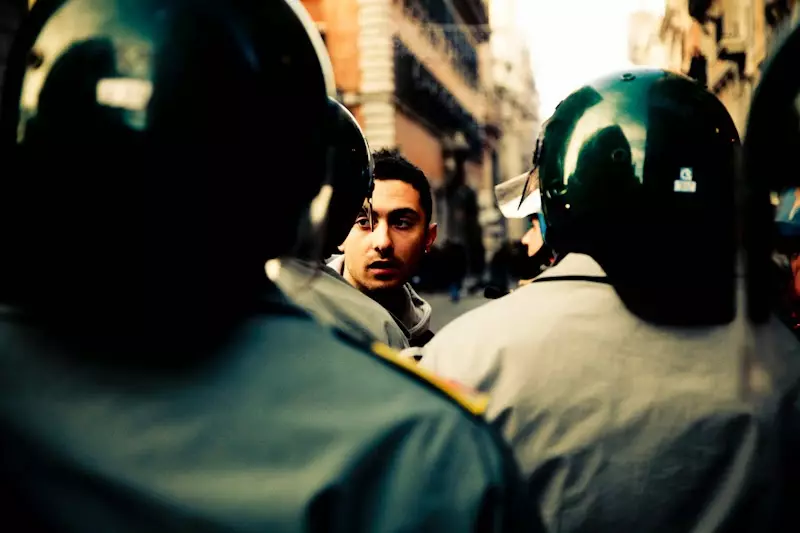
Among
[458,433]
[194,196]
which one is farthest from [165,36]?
[458,433]

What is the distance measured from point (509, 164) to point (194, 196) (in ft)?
233

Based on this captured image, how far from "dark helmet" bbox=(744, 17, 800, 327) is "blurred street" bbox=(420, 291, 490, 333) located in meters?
12.1

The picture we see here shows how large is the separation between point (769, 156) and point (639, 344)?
1.36 ft

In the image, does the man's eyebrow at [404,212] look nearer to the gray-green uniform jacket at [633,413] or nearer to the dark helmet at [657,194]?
the dark helmet at [657,194]

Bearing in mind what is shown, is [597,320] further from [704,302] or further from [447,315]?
[447,315]

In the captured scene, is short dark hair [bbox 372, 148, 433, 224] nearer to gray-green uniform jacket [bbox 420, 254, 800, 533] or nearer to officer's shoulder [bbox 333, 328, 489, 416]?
gray-green uniform jacket [bbox 420, 254, 800, 533]

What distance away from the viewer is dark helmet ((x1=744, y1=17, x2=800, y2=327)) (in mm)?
1286

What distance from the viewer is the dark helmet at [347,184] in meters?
2.66

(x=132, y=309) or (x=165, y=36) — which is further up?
(x=165, y=36)

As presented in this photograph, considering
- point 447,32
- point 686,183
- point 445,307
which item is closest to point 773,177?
point 686,183

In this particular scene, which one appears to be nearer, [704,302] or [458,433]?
[458,433]

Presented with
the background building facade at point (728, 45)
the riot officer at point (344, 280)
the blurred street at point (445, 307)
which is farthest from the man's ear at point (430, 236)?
the blurred street at point (445, 307)

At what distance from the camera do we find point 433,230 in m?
3.97

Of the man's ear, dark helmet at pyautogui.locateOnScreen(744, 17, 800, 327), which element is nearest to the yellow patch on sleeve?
dark helmet at pyautogui.locateOnScreen(744, 17, 800, 327)
